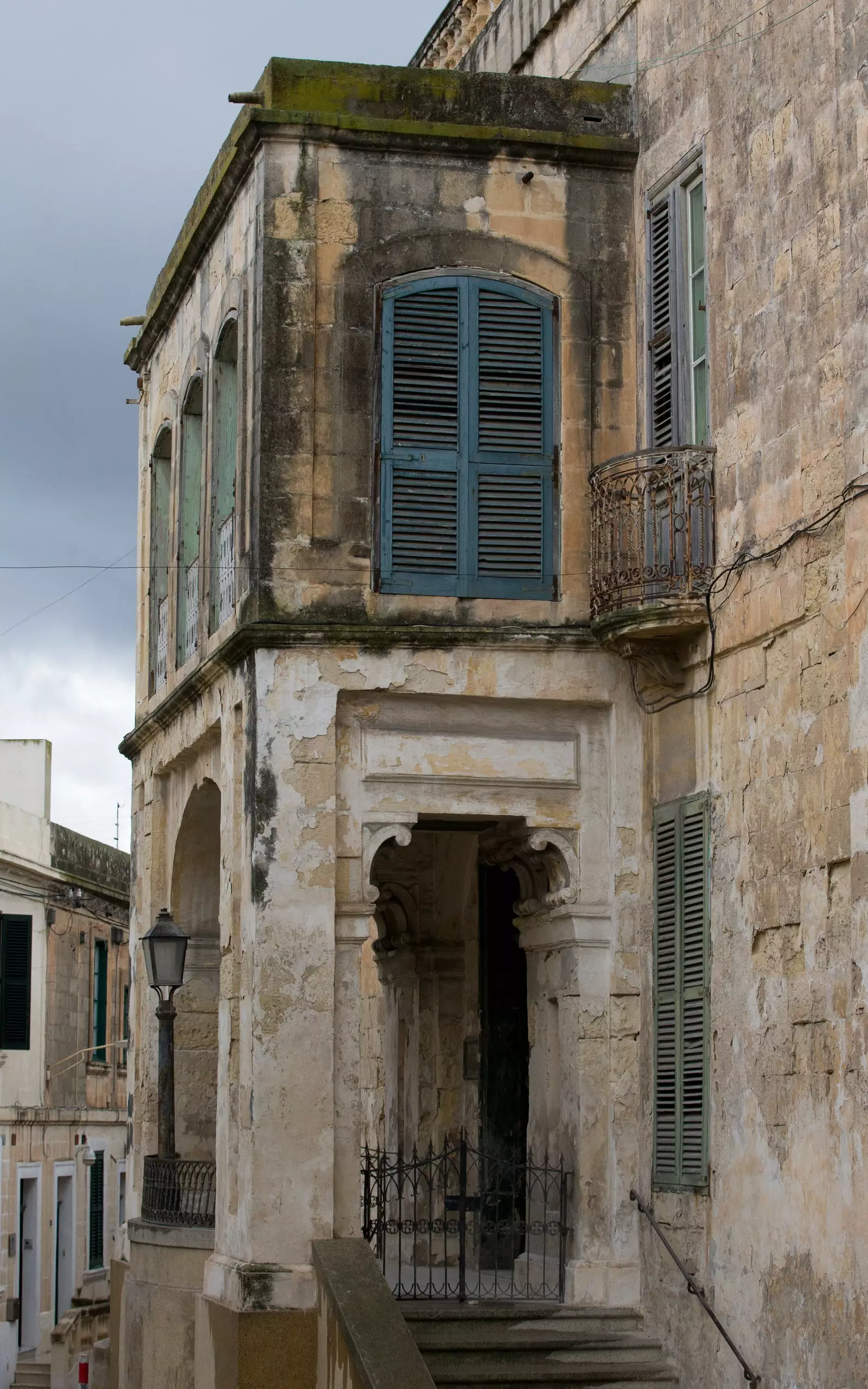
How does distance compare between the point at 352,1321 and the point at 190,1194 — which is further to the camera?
the point at 190,1194

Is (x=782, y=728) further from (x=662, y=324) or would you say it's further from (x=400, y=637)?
(x=662, y=324)

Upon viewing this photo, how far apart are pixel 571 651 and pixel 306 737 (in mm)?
1728

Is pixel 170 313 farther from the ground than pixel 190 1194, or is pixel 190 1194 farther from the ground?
pixel 170 313

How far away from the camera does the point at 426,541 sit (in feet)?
45.2

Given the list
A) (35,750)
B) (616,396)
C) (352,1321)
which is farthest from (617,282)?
(35,750)

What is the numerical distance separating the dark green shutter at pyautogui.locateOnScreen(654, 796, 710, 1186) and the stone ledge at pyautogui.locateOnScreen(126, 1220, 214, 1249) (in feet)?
10.7

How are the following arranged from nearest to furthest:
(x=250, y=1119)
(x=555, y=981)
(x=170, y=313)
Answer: (x=250, y=1119) < (x=555, y=981) < (x=170, y=313)

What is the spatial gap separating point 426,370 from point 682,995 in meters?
4.25

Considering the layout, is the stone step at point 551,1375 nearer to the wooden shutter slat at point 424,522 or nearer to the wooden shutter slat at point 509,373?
the wooden shutter slat at point 424,522

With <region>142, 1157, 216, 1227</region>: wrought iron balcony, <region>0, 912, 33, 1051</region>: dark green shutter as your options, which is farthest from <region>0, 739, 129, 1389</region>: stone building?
<region>142, 1157, 216, 1227</region>: wrought iron balcony

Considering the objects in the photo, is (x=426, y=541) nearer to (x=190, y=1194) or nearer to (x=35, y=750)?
(x=190, y=1194)

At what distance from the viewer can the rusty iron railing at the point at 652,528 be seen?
41.5 feet

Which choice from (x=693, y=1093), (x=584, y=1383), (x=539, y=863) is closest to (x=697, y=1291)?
(x=584, y=1383)

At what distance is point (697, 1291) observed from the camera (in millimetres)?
12203
